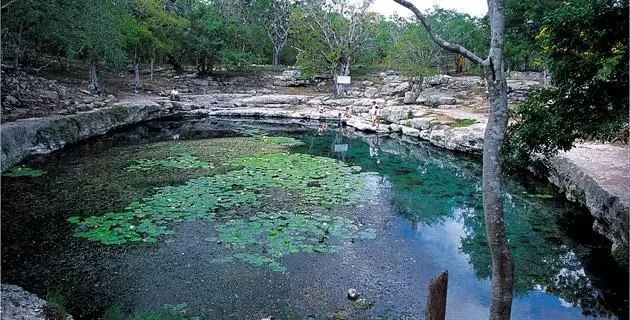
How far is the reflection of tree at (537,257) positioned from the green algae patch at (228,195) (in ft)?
12.6

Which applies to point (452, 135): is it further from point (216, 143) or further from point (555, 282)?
point (555, 282)

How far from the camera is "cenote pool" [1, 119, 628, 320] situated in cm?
801

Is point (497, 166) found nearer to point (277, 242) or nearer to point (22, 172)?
point (277, 242)

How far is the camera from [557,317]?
785 cm

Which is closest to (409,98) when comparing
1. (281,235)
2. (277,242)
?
(281,235)

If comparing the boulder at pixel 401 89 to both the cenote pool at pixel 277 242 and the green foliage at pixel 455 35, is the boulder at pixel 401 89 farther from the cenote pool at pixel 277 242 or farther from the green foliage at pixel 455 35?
the cenote pool at pixel 277 242

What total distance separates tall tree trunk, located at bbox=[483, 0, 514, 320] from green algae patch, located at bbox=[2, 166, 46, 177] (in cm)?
1499

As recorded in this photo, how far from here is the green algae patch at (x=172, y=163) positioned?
671 inches

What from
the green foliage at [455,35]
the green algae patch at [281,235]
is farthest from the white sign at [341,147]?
the green foliage at [455,35]

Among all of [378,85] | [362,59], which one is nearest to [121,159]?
[378,85]

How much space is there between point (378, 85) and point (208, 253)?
37.2 meters

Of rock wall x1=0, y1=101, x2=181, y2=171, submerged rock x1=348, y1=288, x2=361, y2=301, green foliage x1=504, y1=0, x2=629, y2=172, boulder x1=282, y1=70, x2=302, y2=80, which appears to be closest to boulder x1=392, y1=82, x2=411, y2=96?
boulder x1=282, y1=70, x2=302, y2=80

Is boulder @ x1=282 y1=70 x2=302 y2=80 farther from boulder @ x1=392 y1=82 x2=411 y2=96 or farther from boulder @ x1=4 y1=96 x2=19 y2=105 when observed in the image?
boulder @ x1=4 y1=96 x2=19 y2=105

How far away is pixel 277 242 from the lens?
10.2 metres
